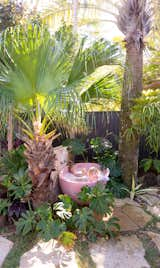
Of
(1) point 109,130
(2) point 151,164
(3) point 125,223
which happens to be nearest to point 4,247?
(3) point 125,223

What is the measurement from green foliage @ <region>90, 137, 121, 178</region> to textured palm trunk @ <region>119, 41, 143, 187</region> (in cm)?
15

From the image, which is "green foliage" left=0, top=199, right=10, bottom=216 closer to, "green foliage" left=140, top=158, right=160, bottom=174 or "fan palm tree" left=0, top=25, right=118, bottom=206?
"fan palm tree" left=0, top=25, right=118, bottom=206

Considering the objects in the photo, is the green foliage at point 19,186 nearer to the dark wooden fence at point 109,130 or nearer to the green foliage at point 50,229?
the green foliage at point 50,229

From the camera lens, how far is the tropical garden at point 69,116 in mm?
2502

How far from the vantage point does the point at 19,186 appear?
9.82ft

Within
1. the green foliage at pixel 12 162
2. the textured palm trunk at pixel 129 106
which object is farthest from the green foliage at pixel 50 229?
the textured palm trunk at pixel 129 106

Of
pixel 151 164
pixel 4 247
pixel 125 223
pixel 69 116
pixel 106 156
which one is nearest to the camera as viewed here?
pixel 69 116

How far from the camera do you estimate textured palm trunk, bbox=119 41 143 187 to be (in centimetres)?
369

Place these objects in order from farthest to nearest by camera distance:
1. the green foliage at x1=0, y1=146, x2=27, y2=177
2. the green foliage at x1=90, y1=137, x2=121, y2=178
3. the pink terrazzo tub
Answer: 1. the green foliage at x1=90, y1=137, x2=121, y2=178
2. the green foliage at x1=0, y1=146, x2=27, y2=177
3. the pink terrazzo tub

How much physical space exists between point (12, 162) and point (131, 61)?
249 cm

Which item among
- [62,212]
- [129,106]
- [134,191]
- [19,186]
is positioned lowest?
[134,191]

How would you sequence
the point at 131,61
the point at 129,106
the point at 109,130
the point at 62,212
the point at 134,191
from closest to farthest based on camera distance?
1. the point at 62,212
2. the point at 131,61
3. the point at 129,106
4. the point at 134,191
5. the point at 109,130

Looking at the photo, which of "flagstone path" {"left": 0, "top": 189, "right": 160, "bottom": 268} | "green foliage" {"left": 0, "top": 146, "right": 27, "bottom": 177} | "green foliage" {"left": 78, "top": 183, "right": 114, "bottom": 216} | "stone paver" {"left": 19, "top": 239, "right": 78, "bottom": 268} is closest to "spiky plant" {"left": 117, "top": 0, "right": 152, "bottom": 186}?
"flagstone path" {"left": 0, "top": 189, "right": 160, "bottom": 268}

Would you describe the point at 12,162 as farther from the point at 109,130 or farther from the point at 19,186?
the point at 109,130
